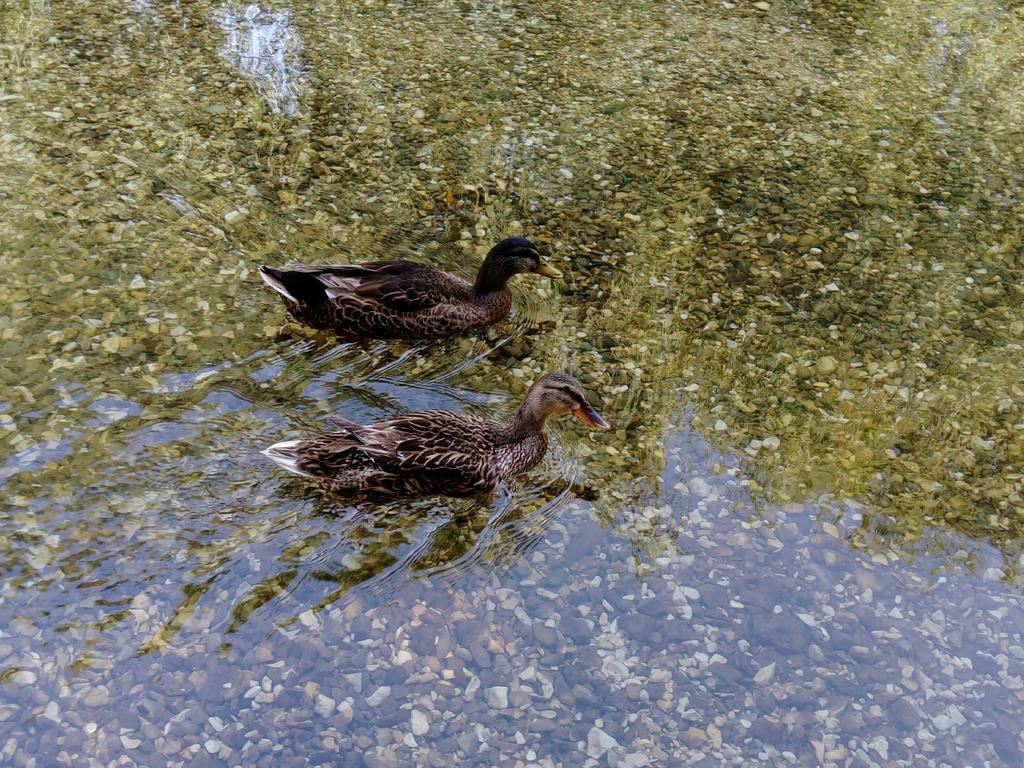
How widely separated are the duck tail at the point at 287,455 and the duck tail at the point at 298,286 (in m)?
1.42

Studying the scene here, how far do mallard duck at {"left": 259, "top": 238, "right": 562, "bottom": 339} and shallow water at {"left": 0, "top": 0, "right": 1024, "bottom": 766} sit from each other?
189 mm

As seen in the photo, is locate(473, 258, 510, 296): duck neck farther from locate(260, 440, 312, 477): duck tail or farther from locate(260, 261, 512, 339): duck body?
locate(260, 440, 312, 477): duck tail

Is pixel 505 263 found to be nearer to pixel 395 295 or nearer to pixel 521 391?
pixel 395 295

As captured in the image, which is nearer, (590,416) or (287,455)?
(287,455)

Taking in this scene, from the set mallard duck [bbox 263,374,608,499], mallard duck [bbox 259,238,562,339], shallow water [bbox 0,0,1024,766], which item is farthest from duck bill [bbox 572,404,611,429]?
mallard duck [bbox 259,238,562,339]

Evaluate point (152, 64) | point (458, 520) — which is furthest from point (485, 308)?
point (152, 64)

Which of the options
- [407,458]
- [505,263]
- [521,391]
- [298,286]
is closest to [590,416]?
[521,391]

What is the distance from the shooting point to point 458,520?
19.5 feet

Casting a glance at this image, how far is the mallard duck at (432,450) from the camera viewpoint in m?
5.84

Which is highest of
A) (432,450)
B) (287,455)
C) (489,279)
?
(489,279)

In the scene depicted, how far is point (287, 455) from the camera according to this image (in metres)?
5.88

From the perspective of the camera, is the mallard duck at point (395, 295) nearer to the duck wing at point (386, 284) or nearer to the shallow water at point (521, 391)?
the duck wing at point (386, 284)

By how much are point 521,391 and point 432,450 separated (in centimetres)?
122

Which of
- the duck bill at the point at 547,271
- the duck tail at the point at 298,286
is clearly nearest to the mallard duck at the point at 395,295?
the duck tail at the point at 298,286
